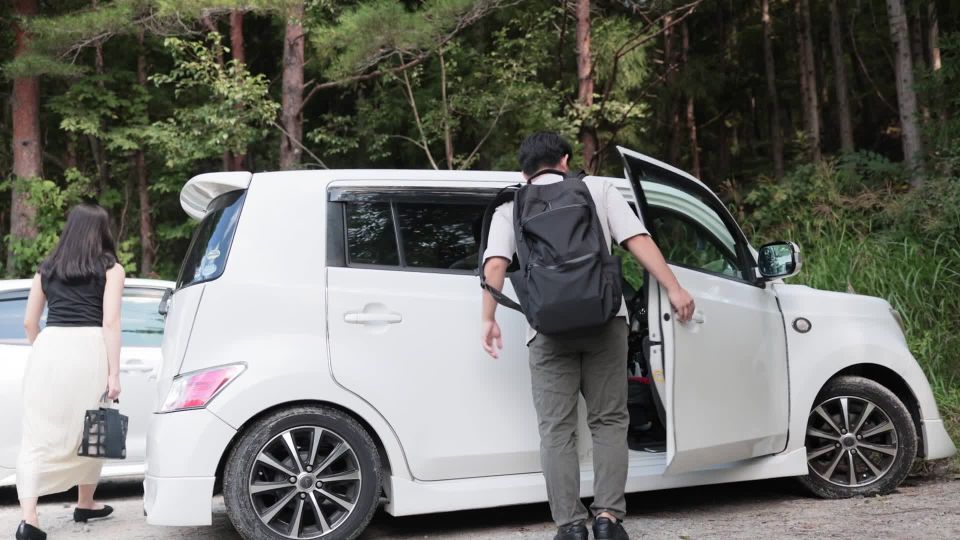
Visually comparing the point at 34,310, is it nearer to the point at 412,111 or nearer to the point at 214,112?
the point at 214,112

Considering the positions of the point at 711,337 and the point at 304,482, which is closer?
the point at 304,482

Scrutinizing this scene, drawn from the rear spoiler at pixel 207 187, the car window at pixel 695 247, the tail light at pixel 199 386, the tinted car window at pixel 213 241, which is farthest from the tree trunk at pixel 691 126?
the tail light at pixel 199 386

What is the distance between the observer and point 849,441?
5.74 meters

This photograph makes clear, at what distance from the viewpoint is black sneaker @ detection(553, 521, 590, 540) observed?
14.6ft

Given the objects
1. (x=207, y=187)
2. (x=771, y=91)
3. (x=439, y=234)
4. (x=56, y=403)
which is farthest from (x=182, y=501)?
(x=771, y=91)

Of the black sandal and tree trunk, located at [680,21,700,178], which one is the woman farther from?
tree trunk, located at [680,21,700,178]

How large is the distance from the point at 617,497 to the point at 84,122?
49.6ft

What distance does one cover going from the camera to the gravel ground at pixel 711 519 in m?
4.94

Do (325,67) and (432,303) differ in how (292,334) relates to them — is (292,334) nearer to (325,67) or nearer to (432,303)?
(432,303)

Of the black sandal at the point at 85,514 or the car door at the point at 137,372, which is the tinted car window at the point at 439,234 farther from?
the black sandal at the point at 85,514

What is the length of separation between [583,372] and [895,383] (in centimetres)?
240

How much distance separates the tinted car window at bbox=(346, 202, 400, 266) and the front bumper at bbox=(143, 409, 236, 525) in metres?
1.08

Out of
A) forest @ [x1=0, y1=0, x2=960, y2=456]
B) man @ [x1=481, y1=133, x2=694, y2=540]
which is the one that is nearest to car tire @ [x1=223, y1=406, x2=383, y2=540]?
man @ [x1=481, y1=133, x2=694, y2=540]

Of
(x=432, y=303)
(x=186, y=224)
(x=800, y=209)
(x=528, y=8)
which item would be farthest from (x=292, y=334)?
(x=186, y=224)
